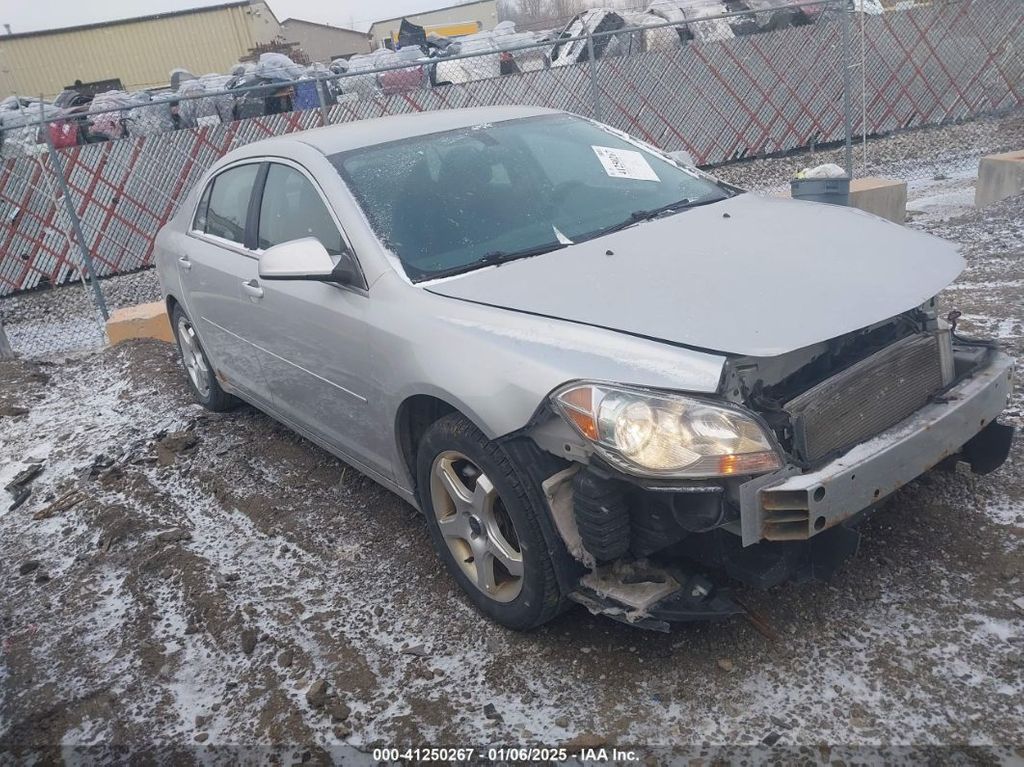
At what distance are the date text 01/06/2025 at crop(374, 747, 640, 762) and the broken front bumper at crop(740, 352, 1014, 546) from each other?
0.72 metres

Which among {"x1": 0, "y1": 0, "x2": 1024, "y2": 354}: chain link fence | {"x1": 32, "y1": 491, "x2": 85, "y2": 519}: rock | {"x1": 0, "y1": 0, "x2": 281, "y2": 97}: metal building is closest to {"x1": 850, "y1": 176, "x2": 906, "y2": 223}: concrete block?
{"x1": 0, "y1": 0, "x2": 1024, "y2": 354}: chain link fence

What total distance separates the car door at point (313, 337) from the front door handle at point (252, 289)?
25 mm

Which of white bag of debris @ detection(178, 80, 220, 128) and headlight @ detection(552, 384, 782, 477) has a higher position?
white bag of debris @ detection(178, 80, 220, 128)

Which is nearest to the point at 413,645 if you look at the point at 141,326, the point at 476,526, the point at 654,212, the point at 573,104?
the point at 476,526

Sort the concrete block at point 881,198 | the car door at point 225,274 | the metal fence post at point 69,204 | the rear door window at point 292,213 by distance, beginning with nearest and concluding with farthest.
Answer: the rear door window at point 292,213, the car door at point 225,274, the concrete block at point 881,198, the metal fence post at point 69,204

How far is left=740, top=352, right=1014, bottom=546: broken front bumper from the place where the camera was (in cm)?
230

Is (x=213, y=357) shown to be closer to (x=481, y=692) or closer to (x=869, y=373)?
(x=481, y=692)

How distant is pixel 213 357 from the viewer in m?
4.93

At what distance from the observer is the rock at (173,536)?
3947 mm

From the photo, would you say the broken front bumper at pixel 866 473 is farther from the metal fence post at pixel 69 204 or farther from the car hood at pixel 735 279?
the metal fence post at pixel 69 204

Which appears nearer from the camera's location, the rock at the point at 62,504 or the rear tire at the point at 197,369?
the rock at the point at 62,504

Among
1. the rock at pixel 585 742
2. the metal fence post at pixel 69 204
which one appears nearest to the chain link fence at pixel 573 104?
the metal fence post at pixel 69 204

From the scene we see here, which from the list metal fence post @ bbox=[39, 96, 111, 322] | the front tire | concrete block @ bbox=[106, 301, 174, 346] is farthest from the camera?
metal fence post @ bbox=[39, 96, 111, 322]

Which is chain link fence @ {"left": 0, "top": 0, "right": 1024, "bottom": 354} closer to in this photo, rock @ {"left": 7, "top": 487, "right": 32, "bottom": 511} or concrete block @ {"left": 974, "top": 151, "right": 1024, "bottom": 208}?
concrete block @ {"left": 974, "top": 151, "right": 1024, "bottom": 208}
